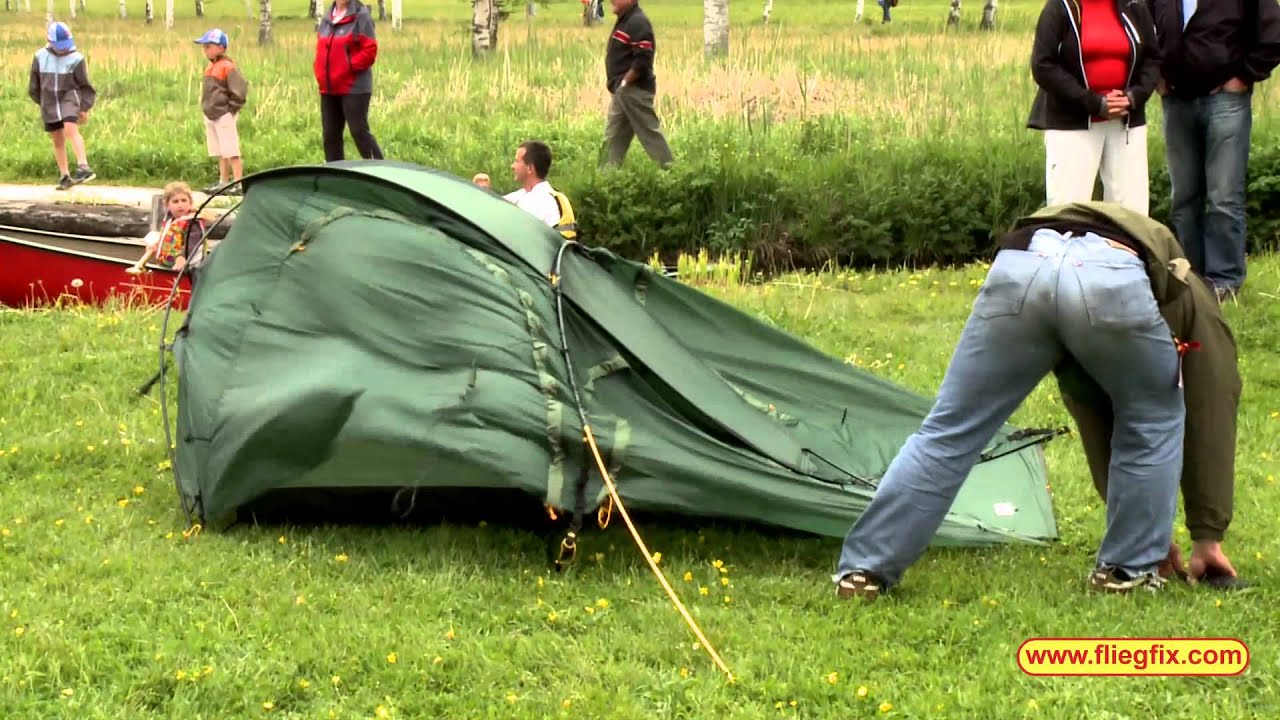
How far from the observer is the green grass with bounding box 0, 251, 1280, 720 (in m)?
3.78

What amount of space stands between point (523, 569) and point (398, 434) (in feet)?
2.09

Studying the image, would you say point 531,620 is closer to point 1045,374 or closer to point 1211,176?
point 1045,374

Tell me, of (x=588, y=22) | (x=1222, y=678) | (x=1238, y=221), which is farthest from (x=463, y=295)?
(x=588, y=22)

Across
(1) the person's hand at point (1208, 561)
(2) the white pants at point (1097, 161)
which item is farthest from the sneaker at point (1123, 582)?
(2) the white pants at point (1097, 161)

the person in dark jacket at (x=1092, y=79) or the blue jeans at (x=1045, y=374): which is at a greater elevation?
the person in dark jacket at (x=1092, y=79)

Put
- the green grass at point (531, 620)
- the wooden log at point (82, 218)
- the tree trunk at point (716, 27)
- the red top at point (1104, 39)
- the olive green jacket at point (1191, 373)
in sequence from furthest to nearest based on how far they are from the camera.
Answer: the tree trunk at point (716, 27)
the wooden log at point (82, 218)
the red top at point (1104, 39)
the olive green jacket at point (1191, 373)
the green grass at point (531, 620)

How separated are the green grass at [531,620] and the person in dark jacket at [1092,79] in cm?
204

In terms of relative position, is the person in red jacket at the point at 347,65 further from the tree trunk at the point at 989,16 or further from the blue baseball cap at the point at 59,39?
the tree trunk at the point at 989,16

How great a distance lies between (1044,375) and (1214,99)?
4044 mm

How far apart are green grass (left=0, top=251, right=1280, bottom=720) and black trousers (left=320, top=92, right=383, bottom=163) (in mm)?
6027

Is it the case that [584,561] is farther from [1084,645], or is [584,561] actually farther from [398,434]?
[1084,645]

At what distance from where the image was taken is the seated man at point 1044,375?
3943 mm

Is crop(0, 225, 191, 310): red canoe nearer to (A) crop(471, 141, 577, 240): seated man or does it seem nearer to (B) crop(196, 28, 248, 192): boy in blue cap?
(B) crop(196, 28, 248, 192): boy in blue cap

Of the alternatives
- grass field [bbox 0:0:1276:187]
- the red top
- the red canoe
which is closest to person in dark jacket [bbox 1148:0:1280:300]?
the red top
